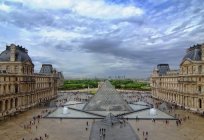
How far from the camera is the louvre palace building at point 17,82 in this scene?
57.9 meters

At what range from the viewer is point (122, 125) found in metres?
44.4

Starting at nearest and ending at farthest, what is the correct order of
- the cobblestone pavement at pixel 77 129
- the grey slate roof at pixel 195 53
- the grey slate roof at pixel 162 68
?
the cobblestone pavement at pixel 77 129 → the grey slate roof at pixel 195 53 → the grey slate roof at pixel 162 68

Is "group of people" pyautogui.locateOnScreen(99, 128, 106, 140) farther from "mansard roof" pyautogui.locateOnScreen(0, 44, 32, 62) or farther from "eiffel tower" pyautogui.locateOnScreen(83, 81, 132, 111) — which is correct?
"mansard roof" pyautogui.locateOnScreen(0, 44, 32, 62)

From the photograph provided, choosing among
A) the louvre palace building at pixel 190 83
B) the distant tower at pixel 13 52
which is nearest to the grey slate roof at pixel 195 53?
the louvre palace building at pixel 190 83

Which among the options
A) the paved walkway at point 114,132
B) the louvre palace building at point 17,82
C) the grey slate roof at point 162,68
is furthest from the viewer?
the grey slate roof at point 162,68

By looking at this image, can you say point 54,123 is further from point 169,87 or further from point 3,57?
point 169,87

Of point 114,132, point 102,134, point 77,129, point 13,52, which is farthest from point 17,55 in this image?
point 102,134

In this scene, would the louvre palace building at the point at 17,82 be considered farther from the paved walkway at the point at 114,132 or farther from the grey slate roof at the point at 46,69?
the paved walkway at the point at 114,132

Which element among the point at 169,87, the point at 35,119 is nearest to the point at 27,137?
the point at 35,119

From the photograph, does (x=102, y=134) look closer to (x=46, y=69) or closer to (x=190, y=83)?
(x=190, y=83)

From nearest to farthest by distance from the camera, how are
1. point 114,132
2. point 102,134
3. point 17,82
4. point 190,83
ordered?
point 102,134 → point 114,132 → point 17,82 → point 190,83

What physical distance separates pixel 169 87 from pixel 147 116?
3779 cm

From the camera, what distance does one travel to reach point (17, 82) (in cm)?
6500

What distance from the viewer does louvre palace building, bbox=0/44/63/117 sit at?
57875 mm
